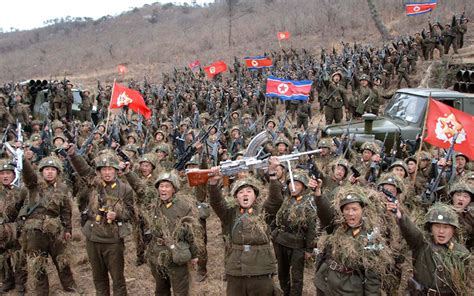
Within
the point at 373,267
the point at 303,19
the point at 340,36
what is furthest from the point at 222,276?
the point at 303,19

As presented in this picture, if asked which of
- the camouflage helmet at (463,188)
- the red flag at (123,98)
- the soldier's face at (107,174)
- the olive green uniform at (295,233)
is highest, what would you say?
the red flag at (123,98)

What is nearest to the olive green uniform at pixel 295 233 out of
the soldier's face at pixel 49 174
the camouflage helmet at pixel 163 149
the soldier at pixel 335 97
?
the soldier's face at pixel 49 174

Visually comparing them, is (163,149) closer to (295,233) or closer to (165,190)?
(165,190)

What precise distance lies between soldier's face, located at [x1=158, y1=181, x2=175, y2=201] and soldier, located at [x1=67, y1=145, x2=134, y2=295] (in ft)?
2.37

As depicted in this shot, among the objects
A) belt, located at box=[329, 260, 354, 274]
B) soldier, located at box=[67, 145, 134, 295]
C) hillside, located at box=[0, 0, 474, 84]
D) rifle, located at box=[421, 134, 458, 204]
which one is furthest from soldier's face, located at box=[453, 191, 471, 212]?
hillside, located at box=[0, 0, 474, 84]

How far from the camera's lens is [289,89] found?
12570mm

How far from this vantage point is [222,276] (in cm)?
645

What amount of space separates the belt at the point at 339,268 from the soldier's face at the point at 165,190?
1.95 metres

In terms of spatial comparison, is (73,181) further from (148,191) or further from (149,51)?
(149,51)

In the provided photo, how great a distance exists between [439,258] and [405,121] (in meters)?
6.49

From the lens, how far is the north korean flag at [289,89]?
12445mm

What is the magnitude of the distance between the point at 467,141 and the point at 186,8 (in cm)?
8255

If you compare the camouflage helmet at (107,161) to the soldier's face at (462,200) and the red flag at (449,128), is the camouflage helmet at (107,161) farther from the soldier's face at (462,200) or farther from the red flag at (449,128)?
the red flag at (449,128)

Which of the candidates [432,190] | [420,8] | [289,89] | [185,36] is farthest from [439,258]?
[185,36]
